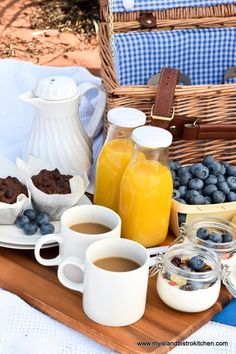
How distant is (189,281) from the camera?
3.45 feet

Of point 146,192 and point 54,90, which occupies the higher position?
point 54,90

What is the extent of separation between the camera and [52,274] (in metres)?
1.17

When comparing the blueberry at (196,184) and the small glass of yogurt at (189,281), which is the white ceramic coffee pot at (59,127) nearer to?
the blueberry at (196,184)

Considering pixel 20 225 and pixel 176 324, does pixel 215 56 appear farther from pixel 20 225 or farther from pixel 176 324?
pixel 176 324

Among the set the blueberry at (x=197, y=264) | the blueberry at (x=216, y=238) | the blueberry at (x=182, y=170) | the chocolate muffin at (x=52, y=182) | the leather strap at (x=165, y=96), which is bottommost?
the blueberry at (x=216, y=238)

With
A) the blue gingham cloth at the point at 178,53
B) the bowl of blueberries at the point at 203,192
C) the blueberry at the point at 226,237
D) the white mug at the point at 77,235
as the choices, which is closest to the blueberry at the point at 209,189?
the bowl of blueberries at the point at 203,192

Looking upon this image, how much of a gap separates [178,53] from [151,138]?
910 millimetres

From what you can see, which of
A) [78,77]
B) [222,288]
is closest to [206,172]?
[222,288]

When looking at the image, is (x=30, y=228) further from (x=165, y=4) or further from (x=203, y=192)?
(x=165, y=4)

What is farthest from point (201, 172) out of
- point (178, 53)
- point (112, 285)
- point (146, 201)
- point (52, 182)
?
point (178, 53)

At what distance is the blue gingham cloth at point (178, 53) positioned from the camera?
1.90 meters

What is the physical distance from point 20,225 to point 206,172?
359mm

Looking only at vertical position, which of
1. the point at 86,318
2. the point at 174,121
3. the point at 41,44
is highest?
the point at 174,121

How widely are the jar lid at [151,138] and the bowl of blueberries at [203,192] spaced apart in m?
0.15
